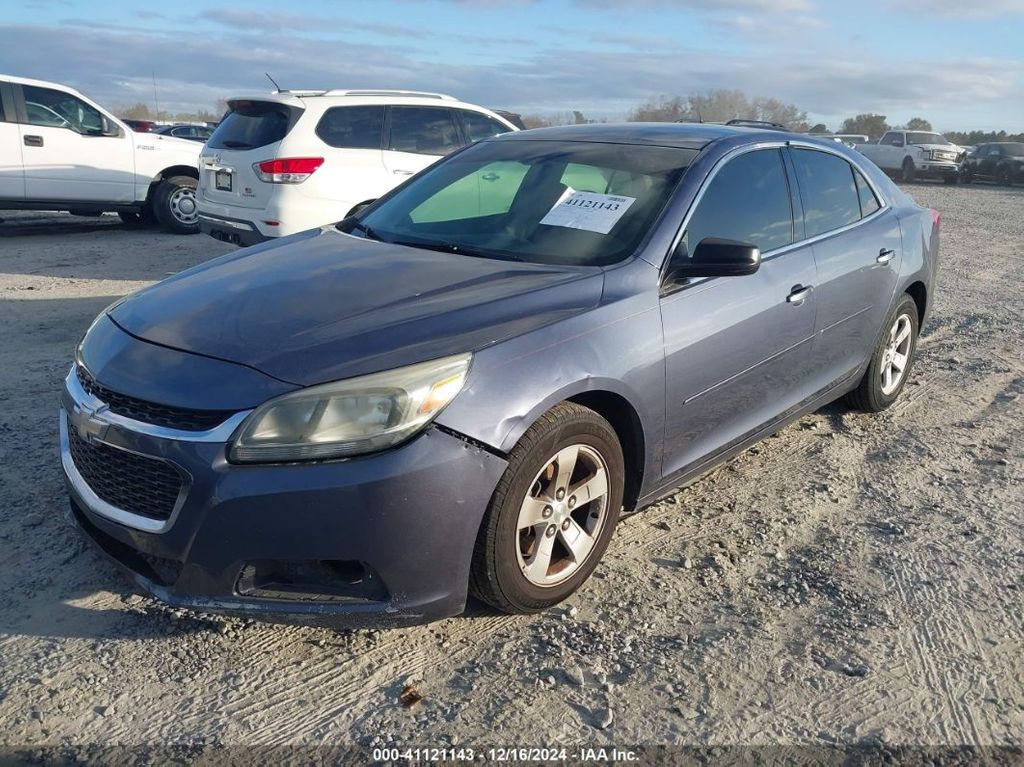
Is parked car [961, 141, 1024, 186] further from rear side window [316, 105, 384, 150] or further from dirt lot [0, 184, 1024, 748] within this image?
dirt lot [0, 184, 1024, 748]

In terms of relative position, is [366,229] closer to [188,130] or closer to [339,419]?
[339,419]

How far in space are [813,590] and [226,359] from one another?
7.32 ft

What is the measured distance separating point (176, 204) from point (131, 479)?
33.3ft

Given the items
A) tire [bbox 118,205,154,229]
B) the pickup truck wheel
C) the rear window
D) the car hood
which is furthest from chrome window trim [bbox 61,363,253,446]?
the pickup truck wheel

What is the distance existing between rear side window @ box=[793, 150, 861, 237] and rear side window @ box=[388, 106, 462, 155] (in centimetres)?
486

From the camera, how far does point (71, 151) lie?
36.4 feet

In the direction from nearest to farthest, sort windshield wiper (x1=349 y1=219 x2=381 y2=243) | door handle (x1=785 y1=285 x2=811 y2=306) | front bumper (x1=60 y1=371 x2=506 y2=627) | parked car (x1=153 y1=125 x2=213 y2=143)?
front bumper (x1=60 y1=371 x2=506 y2=627), door handle (x1=785 y1=285 x2=811 y2=306), windshield wiper (x1=349 y1=219 x2=381 y2=243), parked car (x1=153 y1=125 x2=213 y2=143)

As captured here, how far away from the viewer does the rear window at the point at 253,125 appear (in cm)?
837

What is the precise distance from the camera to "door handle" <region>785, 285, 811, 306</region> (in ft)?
13.0

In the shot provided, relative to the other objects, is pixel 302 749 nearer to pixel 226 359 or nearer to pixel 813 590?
pixel 226 359


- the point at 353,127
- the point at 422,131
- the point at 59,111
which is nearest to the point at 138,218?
the point at 59,111

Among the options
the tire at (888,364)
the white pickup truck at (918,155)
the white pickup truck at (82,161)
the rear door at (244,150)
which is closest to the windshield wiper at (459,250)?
the tire at (888,364)

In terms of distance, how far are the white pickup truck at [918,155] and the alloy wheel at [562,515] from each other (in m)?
27.6

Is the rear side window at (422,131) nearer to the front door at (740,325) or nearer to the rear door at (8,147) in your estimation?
the rear door at (8,147)
